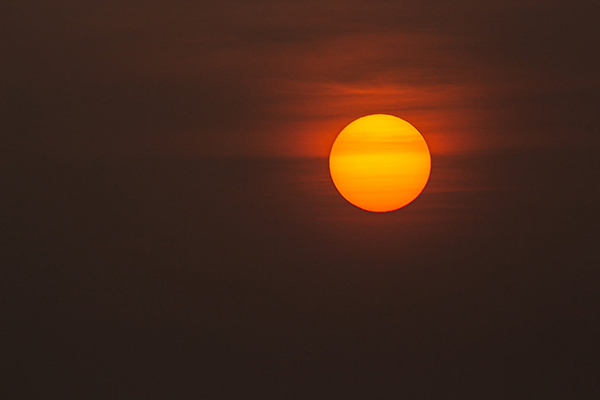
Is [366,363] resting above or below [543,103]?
below

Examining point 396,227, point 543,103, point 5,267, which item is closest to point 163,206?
point 5,267

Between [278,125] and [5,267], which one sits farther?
[5,267]

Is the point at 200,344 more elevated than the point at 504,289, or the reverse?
the point at 504,289

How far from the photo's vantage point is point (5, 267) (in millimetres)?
1563

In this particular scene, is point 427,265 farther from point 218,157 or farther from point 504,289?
point 218,157

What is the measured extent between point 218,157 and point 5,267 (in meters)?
0.74

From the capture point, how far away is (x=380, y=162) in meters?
1.36

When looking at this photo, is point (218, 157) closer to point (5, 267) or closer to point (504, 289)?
point (5, 267)

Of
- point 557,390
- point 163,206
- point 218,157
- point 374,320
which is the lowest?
point 557,390

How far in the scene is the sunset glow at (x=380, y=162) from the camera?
1.36 meters

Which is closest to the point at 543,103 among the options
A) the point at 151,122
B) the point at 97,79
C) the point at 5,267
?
the point at 151,122

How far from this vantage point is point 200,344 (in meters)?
1.52

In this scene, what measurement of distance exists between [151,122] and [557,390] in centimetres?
141

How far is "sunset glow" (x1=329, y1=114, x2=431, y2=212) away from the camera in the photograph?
4.47ft
